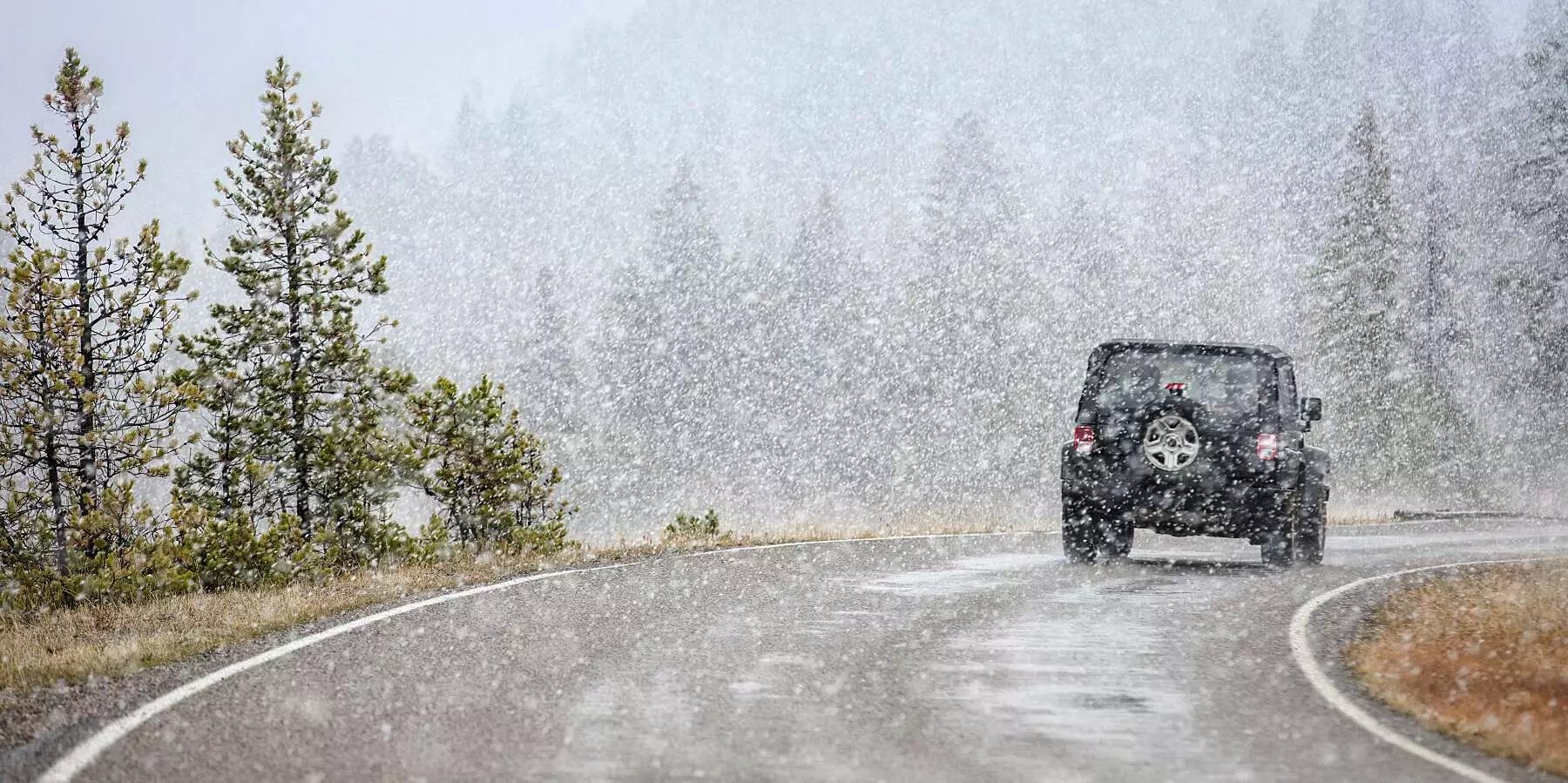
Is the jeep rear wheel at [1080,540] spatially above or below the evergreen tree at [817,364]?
below

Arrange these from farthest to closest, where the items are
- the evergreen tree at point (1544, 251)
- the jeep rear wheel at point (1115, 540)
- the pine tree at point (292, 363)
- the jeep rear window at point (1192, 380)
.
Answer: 1. the evergreen tree at point (1544, 251)
2. the pine tree at point (292, 363)
3. the jeep rear wheel at point (1115, 540)
4. the jeep rear window at point (1192, 380)

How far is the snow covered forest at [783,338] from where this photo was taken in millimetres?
14992

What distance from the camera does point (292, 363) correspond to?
61.8 ft

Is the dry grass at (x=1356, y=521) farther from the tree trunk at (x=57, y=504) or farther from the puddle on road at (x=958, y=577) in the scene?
the tree trunk at (x=57, y=504)

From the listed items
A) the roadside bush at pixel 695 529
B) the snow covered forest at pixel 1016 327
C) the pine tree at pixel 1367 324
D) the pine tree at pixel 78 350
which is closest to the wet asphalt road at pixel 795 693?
the pine tree at pixel 78 350

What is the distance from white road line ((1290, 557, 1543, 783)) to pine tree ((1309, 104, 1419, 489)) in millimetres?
31941

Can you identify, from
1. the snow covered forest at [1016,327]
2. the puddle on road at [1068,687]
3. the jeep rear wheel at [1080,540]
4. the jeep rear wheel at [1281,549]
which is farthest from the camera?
the snow covered forest at [1016,327]

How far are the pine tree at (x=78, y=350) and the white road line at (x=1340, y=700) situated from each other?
989cm

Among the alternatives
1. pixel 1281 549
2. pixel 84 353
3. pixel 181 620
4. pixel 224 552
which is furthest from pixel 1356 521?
pixel 181 620

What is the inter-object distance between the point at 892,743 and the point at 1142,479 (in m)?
8.63

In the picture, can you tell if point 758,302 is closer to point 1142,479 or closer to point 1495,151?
point 1495,151

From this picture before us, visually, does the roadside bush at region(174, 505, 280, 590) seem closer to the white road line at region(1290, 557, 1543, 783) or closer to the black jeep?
the black jeep

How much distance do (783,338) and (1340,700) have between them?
48629 mm

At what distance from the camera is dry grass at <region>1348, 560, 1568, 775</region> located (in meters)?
6.78
